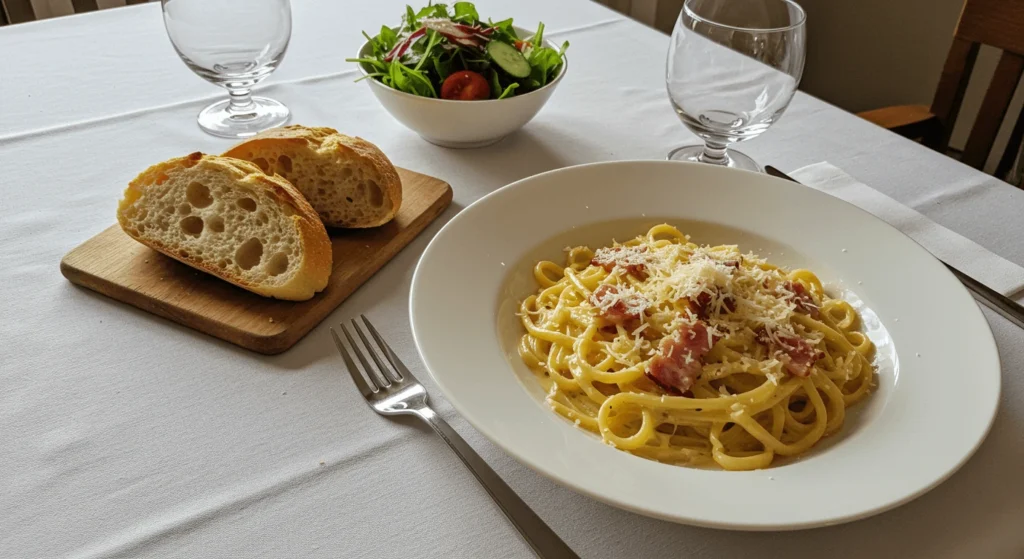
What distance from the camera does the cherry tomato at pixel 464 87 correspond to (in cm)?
181

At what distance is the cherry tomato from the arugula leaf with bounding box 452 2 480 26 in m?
0.26

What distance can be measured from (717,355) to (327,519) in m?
0.64

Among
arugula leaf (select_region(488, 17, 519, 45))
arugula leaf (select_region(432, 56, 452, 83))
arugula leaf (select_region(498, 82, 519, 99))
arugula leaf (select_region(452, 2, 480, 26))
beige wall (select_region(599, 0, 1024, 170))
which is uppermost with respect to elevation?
arugula leaf (select_region(452, 2, 480, 26))

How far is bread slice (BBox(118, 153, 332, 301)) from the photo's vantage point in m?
1.36

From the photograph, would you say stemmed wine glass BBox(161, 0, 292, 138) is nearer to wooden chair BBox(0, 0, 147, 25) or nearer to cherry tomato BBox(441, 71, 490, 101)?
cherry tomato BBox(441, 71, 490, 101)

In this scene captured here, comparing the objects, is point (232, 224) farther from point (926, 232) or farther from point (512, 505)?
point (926, 232)

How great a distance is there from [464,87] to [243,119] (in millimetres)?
615

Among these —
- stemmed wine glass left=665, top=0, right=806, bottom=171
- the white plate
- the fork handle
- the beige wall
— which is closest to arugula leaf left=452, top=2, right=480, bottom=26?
stemmed wine glass left=665, top=0, right=806, bottom=171

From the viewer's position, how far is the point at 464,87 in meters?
1.81

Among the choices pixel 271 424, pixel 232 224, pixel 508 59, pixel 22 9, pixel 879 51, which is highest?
pixel 508 59

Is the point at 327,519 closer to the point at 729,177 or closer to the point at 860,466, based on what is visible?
the point at 860,466

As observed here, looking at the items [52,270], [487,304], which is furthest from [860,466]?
[52,270]

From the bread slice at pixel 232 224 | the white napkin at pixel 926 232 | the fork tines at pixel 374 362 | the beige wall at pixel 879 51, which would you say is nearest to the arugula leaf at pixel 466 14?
the bread slice at pixel 232 224

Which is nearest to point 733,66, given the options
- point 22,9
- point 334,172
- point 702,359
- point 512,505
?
point 702,359
